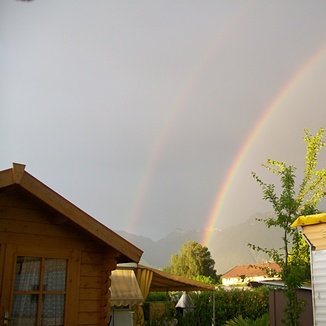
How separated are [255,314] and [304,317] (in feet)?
33.9

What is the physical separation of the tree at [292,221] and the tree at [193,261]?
202 feet

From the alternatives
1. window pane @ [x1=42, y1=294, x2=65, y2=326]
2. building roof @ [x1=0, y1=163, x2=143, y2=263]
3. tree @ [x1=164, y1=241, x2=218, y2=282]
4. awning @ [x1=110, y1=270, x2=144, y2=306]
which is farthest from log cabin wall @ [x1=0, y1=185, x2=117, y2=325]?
tree @ [x1=164, y1=241, x2=218, y2=282]

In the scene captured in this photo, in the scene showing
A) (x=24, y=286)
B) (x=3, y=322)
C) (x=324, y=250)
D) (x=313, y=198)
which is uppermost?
(x=313, y=198)

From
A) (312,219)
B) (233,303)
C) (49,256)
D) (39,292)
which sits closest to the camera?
(39,292)

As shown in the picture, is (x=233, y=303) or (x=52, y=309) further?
(x=233, y=303)

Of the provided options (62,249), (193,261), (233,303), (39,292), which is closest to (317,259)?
(62,249)

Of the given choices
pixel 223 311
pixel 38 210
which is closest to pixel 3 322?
pixel 38 210

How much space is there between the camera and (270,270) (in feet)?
45.7

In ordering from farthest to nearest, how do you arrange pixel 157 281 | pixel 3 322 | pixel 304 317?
pixel 157 281 < pixel 304 317 < pixel 3 322

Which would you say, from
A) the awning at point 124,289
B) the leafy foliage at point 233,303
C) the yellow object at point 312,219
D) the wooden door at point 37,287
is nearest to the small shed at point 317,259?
the yellow object at point 312,219

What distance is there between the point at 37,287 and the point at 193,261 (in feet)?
224

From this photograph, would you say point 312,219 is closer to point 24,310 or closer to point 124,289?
Answer: point 24,310

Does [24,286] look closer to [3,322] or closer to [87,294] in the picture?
[3,322]

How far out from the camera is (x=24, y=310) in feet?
27.7
